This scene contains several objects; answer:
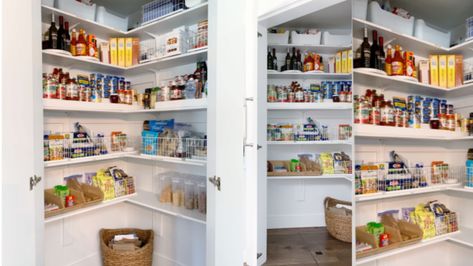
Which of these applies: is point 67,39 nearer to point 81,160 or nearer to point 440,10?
point 81,160

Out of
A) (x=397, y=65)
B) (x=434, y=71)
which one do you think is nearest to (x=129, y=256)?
(x=397, y=65)

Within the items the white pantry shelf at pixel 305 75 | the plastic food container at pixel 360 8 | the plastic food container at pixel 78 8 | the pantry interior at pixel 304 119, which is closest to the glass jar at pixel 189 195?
the pantry interior at pixel 304 119

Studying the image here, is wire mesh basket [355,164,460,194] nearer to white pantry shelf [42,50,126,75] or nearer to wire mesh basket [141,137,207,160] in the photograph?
wire mesh basket [141,137,207,160]

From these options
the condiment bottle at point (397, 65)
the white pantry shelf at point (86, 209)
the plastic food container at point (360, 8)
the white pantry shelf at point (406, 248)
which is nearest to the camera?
the white pantry shelf at point (86, 209)

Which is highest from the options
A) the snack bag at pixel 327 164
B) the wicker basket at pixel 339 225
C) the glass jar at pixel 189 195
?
the snack bag at pixel 327 164

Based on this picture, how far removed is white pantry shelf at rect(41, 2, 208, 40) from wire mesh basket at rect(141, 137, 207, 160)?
974mm

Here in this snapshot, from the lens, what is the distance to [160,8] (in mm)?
2299

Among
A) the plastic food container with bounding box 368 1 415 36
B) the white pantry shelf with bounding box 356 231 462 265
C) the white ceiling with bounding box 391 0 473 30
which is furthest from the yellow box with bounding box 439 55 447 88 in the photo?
the white pantry shelf with bounding box 356 231 462 265

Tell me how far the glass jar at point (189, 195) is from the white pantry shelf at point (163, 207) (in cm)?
4

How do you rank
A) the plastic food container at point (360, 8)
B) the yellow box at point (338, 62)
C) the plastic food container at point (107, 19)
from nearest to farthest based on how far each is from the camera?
the plastic food container at point (360, 8) < the plastic food container at point (107, 19) < the yellow box at point (338, 62)

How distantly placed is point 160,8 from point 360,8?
165 cm

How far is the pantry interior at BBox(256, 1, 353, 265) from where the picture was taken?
9.95ft

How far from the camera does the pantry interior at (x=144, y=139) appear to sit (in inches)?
54.6

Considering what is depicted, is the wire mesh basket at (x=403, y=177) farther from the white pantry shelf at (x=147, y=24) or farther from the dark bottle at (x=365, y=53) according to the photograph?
the white pantry shelf at (x=147, y=24)
